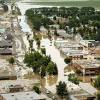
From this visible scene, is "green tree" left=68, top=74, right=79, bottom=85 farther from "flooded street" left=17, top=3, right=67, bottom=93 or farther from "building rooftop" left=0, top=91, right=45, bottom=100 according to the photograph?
"building rooftop" left=0, top=91, right=45, bottom=100

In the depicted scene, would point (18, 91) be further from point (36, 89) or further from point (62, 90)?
point (62, 90)

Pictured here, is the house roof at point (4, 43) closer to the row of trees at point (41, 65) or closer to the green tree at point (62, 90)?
the row of trees at point (41, 65)

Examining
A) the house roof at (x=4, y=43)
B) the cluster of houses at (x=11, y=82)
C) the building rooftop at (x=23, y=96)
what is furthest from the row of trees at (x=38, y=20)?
the building rooftop at (x=23, y=96)

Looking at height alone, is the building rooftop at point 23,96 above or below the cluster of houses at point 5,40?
below

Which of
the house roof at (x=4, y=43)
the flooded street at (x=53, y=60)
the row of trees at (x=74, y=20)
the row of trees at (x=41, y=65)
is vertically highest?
the row of trees at (x=74, y=20)

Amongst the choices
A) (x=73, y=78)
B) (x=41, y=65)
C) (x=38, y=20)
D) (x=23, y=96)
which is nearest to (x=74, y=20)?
(x=38, y=20)

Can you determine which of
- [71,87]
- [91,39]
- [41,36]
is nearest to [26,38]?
[41,36]

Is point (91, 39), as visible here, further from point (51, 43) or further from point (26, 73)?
point (26, 73)
